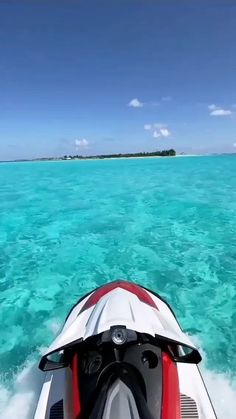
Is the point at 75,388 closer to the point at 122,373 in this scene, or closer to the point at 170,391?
the point at 122,373

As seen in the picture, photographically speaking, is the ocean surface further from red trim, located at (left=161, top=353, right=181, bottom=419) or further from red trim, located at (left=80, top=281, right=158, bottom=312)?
red trim, located at (left=161, top=353, right=181, bottom=419)

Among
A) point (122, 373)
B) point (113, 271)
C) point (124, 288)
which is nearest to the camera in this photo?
point (122, 373)

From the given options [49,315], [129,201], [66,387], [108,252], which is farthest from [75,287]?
[129,201]

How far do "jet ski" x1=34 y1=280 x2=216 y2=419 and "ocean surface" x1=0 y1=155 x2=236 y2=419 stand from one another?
83 centimetres

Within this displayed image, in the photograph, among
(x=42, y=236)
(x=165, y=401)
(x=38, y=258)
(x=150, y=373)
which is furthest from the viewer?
(x=42, y=236)

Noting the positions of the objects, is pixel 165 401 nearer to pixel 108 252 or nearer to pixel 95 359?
pixel 95 359

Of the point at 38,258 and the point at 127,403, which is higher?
the point at 127,403

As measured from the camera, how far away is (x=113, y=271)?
17.3 feet

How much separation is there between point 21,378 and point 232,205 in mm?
9023

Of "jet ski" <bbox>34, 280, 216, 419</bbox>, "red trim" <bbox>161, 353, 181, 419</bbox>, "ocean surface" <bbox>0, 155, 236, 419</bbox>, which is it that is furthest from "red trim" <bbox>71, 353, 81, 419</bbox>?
"ocean surface" <bbox>0, 155, 236, 419</bbox>

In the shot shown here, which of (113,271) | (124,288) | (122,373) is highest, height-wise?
(122,373)

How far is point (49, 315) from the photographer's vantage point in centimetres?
398

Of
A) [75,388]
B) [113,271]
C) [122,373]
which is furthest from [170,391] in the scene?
[113,271]

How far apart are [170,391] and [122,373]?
1.07ft
